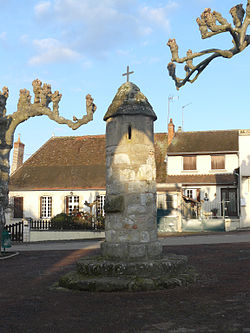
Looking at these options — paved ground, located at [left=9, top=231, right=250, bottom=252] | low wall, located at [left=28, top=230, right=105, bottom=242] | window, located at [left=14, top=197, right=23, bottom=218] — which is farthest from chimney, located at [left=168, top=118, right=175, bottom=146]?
paved ground, located at [left=9, top=231, right=250, bottom=252]

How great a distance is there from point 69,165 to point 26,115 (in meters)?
17.2

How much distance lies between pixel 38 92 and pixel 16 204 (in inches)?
691

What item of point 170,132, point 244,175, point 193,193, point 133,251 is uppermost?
point 170,132

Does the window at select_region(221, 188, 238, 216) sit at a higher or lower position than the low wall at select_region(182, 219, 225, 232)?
higher

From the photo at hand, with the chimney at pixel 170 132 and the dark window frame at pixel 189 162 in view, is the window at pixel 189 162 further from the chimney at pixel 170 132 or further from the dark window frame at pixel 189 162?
the chimney at pixel 170 132

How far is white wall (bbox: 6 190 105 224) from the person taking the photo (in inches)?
1219

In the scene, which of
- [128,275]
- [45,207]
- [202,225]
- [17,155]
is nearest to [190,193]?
[202,225]

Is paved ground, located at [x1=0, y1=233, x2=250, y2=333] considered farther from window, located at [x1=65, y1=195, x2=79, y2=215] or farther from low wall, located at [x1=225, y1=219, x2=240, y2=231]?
window, located at [x1=65, y1=195, x2=79, y2=215]

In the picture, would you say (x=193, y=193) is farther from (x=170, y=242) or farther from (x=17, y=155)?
(x=17, y=155)

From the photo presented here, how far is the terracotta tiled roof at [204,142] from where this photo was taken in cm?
3173

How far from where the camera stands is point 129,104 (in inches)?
355

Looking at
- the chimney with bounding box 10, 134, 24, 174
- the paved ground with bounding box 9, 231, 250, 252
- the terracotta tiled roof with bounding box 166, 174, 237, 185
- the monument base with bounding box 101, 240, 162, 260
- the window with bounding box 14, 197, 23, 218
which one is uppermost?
the chimney with bounding box 10, 134, 24, 174

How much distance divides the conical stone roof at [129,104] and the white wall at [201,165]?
23055 mm

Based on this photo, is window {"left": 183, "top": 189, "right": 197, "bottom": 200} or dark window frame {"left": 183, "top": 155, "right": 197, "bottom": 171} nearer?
window {"left": 183, "top": 189, "right": 197, "bottom": 200}
